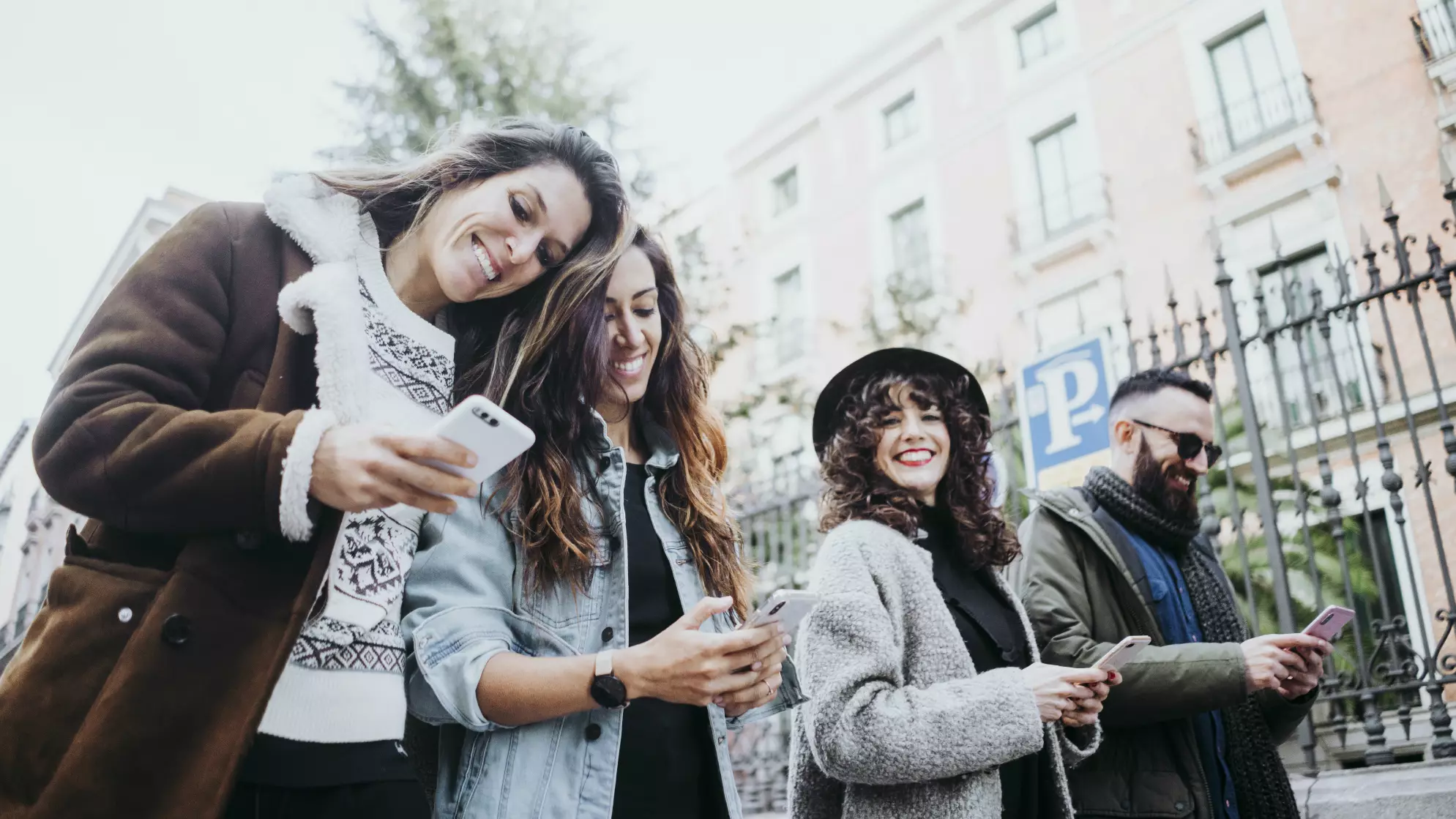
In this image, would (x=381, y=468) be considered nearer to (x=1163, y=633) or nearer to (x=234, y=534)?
(x=234, y=534)

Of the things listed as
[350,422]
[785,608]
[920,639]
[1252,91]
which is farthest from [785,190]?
[350,422]

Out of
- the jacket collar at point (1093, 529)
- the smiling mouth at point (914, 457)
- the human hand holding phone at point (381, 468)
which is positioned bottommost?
the human hand holding phone at point (381, 468)

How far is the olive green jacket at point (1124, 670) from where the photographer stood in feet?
8.64

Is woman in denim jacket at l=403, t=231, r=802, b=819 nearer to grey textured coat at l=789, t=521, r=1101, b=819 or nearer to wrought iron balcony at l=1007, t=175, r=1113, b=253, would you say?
grey textured coat at l=789, t=521, r=1101, b=819

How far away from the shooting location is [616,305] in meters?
2.20

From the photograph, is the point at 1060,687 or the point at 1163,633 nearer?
the point at 1060,687

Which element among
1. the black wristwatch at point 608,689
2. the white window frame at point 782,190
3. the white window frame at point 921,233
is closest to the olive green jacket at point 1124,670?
the black wristwatch at point 608,689

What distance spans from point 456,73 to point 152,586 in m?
8.99

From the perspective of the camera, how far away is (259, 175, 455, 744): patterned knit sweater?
1356 millimetres

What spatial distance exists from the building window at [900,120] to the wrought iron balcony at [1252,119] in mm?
5394

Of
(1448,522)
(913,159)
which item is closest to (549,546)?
(1448,522)

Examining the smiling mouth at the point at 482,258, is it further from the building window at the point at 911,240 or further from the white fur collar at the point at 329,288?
the building window at the point at 911,240

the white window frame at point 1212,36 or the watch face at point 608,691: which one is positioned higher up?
the white window frame at point 1212,36

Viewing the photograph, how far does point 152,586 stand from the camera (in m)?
1.22
